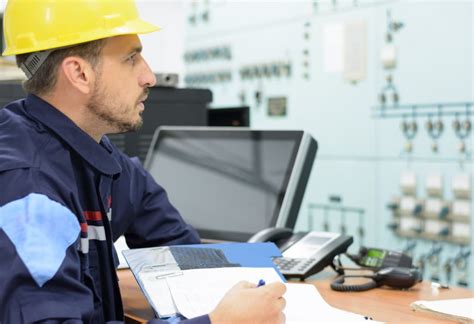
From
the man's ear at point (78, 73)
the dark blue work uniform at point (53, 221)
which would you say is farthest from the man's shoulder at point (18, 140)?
the man's ear at point (78, 73)

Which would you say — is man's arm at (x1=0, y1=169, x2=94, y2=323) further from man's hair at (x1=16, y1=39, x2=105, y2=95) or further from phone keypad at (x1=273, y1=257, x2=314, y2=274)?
phone keypad at (x1=273, y1=257, x2=314, y2=274)

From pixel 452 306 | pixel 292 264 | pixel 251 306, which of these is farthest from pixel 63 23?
pixel 452 306

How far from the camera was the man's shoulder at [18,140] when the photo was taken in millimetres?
1092

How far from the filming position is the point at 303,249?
1.62 metres

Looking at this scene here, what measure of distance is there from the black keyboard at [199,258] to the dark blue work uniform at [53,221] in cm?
13

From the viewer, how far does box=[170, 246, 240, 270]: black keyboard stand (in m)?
1.29

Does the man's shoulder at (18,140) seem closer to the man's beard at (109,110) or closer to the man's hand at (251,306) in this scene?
→ the man's beard at (109,110)

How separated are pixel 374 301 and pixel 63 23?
2.58ft

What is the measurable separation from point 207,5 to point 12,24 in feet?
11.9

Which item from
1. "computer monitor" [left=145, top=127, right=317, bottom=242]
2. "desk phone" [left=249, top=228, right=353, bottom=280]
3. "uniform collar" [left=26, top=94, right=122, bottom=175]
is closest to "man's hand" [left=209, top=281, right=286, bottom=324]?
"uniform collar" [left=26, top=94, right=122, bottom=175]

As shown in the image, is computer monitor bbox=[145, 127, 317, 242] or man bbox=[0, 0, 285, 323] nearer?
man bbox=[0, 0, 285, 323]

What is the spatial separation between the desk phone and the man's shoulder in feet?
2.06

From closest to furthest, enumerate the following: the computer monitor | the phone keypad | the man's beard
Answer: the man's beard, the phone keypad, the computer monitor

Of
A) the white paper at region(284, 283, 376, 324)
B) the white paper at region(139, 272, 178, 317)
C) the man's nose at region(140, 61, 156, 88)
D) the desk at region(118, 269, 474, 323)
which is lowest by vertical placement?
the desk at region(118, 269, 474, 323)
